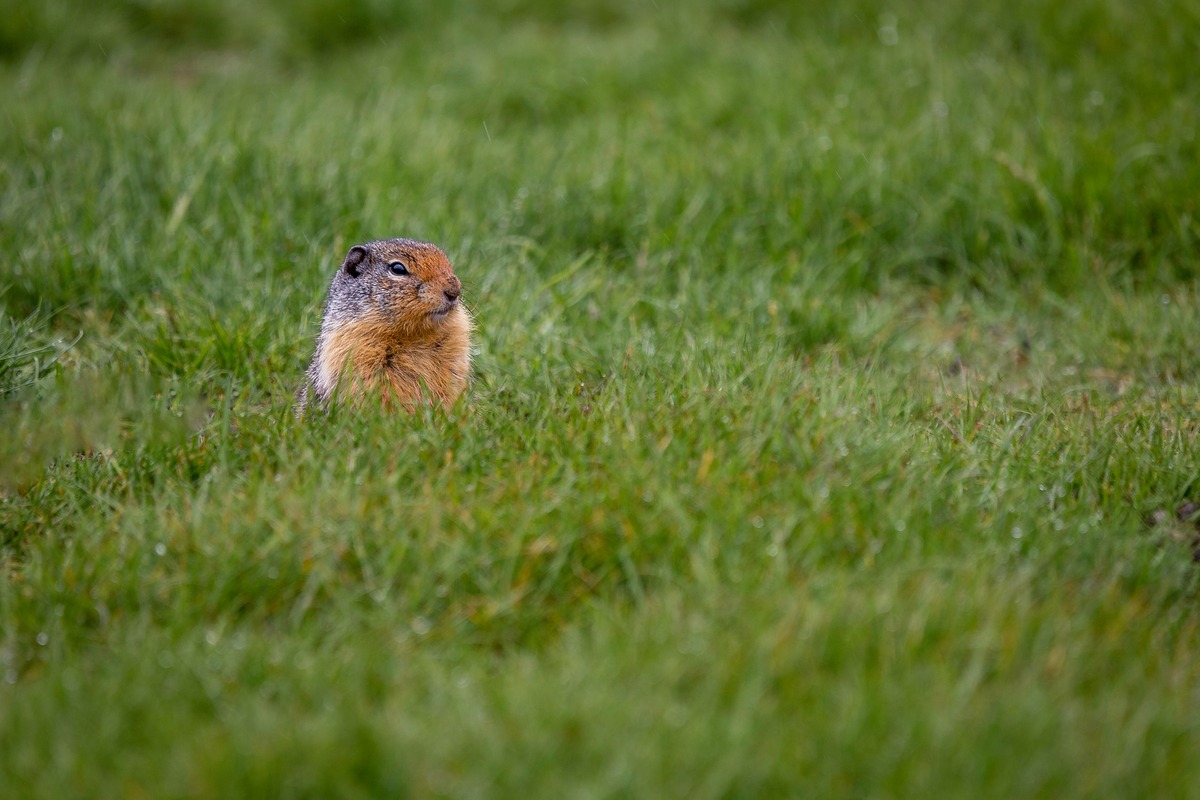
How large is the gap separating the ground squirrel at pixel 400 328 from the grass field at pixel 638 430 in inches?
9.7

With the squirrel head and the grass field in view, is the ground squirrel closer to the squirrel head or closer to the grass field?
the squirrel head

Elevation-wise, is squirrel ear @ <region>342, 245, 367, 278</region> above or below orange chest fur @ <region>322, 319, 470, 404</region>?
above

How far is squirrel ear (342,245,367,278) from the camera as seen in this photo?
393 cm

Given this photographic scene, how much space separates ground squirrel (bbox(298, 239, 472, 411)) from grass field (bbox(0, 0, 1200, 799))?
246 mm

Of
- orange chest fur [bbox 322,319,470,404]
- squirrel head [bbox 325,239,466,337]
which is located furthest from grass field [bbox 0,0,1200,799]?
squirrel head [bbox 325,239,466,337]

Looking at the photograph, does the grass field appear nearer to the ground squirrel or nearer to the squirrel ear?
the ground squirrel

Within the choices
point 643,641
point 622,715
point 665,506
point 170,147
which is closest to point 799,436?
point 665,506

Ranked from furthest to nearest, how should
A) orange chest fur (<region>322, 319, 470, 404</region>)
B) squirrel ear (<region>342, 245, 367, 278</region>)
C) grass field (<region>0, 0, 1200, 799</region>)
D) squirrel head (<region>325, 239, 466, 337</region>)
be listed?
squirrel ear (<region>342, 245, 367, 278</region>), squirrel head (<region>325, 239, 466, 337</region>), orange chest fur (<region>322, 319, 470, 404</region>), grass field (<region>0, 0, 1200, 799</region>)

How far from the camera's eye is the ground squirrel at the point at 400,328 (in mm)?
3693

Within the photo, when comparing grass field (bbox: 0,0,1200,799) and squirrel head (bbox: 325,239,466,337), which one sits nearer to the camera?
grass field (bbox: 0,0,1200,799)

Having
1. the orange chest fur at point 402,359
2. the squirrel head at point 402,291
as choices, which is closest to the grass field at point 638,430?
the orange chest fur at point 402,359

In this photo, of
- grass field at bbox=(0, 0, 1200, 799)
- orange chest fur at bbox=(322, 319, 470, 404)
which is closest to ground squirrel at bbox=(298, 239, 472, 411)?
orange chest fur at bbox=(322, 319, 470, 404)

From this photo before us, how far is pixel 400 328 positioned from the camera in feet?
12.5

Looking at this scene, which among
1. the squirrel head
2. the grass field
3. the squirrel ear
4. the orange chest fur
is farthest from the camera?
the squirrel ear
